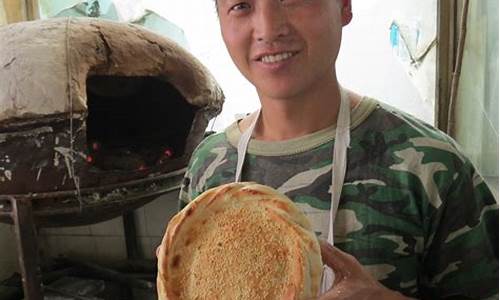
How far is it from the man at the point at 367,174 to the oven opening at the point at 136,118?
4.54 ft

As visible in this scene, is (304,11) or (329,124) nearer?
(304,11)

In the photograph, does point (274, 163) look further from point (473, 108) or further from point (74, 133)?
point (473, 108)

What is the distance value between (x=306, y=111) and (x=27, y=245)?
4.22ft

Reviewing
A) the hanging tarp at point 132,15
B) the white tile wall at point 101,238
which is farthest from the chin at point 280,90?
the white tile wall at point 101,238

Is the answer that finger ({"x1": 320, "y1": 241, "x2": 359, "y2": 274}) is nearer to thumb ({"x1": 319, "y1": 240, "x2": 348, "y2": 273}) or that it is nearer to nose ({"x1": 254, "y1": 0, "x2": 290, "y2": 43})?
thumb ({"x1": 319, "y1": 240, "x2": 348, "y2": 273})

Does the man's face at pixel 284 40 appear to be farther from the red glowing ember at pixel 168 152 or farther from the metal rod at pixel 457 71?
the red glowing ember at pixel 168 152

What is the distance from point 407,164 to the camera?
88cm


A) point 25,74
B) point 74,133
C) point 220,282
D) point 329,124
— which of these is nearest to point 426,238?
point 329,124

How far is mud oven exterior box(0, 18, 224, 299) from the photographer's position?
63.5 inches

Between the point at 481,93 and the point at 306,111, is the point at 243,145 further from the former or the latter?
the point at 481,93

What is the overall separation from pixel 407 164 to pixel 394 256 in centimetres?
17

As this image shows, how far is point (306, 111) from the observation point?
981 millimetres

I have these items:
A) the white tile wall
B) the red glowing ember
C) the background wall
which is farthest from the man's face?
the white tile wall

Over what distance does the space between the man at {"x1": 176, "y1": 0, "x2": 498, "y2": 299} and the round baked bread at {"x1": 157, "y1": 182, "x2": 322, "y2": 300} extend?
17 centimetres
